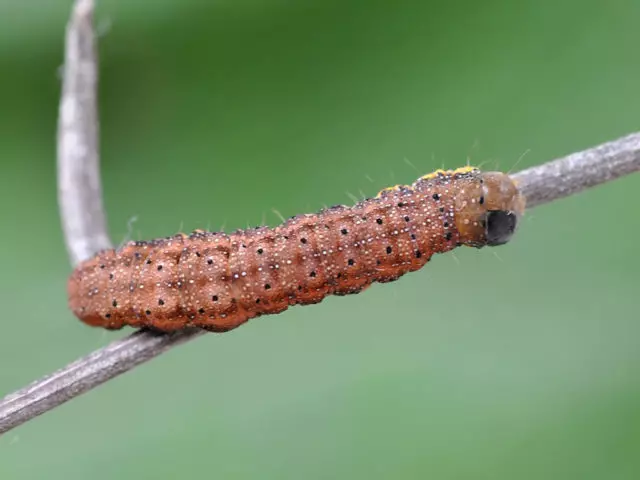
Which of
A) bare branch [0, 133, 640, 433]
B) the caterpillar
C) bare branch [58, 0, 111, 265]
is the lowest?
bare branch [0, 133, 640, 433]

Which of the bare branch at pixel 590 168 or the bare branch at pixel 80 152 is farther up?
the bare branch at pixel 80 152

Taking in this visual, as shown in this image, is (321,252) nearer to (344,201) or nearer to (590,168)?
(590,168)

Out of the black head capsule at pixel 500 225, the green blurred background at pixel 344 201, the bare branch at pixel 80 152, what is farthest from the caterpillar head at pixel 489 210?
the bare branch at pixel 80 152

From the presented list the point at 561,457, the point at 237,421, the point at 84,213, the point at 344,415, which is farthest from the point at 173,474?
the point at 561,457

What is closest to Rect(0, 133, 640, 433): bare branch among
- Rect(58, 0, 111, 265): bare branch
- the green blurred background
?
Rect(58, 0, 111, 265): bare branch

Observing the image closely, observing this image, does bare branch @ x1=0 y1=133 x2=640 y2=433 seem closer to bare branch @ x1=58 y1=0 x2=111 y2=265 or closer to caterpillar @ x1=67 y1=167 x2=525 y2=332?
caterpillar @ x1=67 y1=167 x2=525 y2=332

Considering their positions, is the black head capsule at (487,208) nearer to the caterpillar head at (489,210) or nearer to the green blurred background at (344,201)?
the caterpillar head at (489,210)

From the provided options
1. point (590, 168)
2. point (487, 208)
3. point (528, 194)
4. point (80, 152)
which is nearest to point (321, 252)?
point (487, 208)
